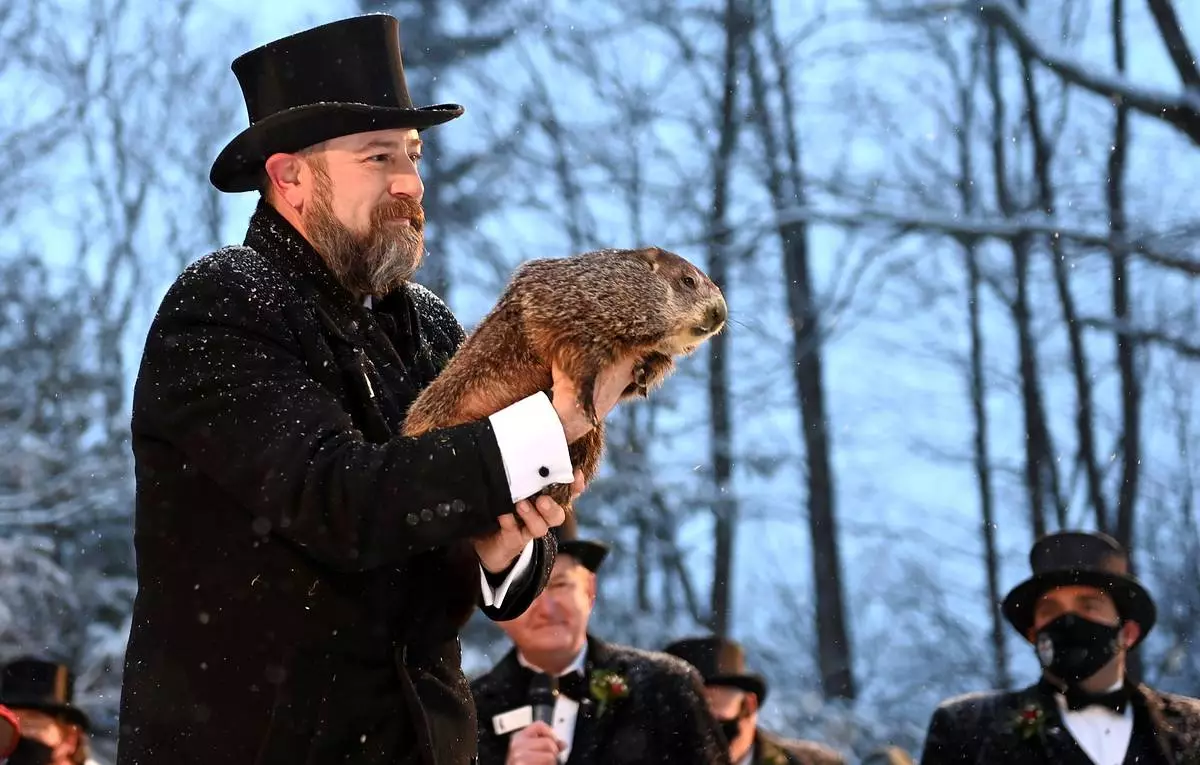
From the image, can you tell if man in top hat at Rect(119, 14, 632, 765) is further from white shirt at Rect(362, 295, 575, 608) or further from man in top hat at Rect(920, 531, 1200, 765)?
man in top hat at Rect(920, 531, 1200, 765)

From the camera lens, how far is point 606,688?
19.2 feet

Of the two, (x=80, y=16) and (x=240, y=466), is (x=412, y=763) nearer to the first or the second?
(x=240, y=466)

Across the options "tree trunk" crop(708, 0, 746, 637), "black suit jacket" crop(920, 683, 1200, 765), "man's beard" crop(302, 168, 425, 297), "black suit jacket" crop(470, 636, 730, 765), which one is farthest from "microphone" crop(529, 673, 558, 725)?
"tree trunk" crop(708, 0, 746, 637)

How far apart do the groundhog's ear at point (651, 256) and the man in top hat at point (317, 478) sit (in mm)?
230

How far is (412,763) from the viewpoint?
8.76 ft

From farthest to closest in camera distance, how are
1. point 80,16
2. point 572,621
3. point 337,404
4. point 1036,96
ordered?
point 80,16 → point 1036,96 → point 572,621 → point 337,404

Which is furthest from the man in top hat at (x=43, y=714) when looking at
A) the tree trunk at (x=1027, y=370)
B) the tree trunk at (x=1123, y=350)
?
the tree trunk at (x=1027, y=370)

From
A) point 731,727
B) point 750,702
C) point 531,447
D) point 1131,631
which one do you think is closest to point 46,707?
point 731,727

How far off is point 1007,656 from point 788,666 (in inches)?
94.0

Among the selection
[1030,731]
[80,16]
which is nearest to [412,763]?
[1030,731]

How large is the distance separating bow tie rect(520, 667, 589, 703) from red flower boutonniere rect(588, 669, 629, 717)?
0.04 meters

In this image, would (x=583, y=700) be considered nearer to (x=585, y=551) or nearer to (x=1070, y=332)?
(x=585, y=551)

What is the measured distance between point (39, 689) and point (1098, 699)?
15.5 ft

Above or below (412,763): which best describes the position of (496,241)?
above
